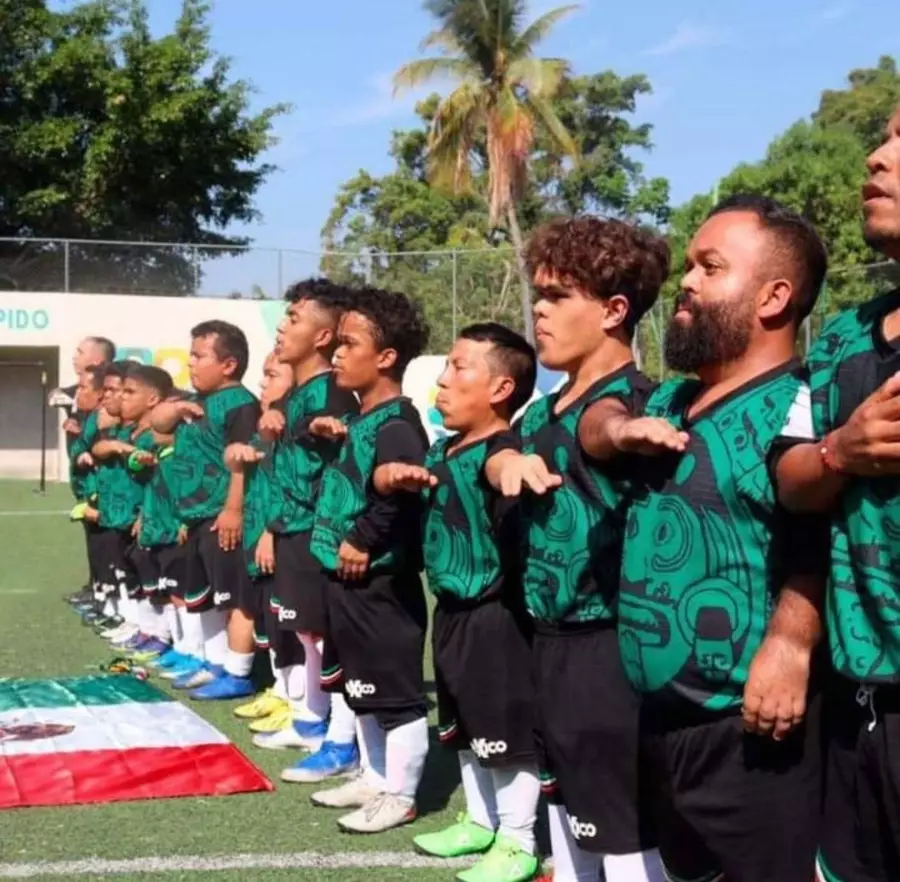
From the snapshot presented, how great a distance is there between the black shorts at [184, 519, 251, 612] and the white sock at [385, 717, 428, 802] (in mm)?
2009

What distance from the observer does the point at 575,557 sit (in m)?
3.38

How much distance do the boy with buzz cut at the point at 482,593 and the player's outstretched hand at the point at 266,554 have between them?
172 centimetres

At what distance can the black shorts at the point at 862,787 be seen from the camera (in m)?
2.27

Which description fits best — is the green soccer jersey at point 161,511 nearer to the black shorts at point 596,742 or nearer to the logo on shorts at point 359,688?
the logo on shorts at point 359,688

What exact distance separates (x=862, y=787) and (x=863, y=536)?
0.43 meters

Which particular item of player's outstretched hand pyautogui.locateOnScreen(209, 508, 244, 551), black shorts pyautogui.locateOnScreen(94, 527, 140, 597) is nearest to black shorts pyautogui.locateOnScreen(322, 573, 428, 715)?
player's outstretched hand pyautogui.locateOnScreen(209, 508, 244, 551)

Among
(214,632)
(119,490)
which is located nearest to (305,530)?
(214,632)

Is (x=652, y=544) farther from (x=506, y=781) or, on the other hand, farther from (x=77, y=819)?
(x=77, y=819)

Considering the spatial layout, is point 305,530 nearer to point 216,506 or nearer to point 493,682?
point 493,682

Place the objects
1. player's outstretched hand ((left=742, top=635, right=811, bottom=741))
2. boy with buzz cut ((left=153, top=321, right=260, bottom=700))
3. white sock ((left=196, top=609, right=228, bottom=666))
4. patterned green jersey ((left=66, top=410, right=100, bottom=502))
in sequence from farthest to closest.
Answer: patterned green jersey ((left=66, top=410, right=100, bottom=502)), white sock ((left=196, top=609, right=228, bottom=666)), boy with buzz cut ((left=153, top=321, right=260, bottom=700)), player's outstretched hand ((left=742, top=635, right=811, bottom=741))

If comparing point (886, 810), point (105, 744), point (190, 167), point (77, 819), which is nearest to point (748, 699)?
point (886, 810)

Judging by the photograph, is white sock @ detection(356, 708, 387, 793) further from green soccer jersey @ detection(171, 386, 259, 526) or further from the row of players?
green soccer jersey @ detection(171, 386, 259, 526)

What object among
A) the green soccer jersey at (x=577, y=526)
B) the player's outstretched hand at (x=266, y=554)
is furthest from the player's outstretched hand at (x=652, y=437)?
the player's outstretched hand at (x=266, y=554)

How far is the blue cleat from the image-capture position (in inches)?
211
